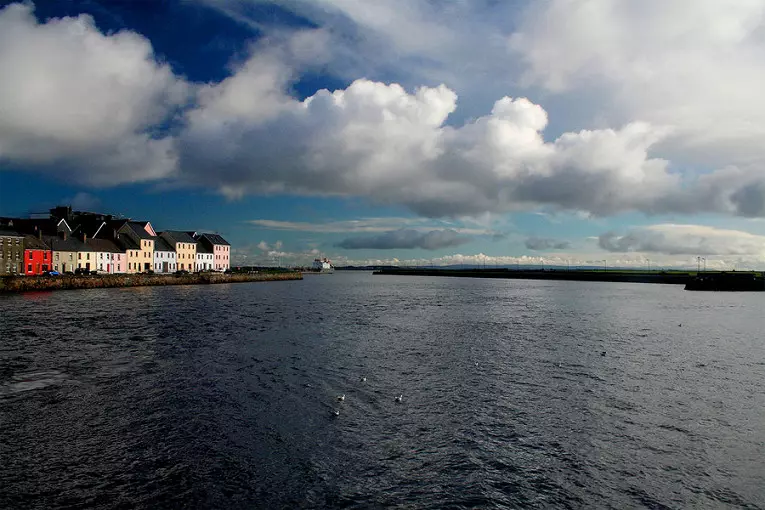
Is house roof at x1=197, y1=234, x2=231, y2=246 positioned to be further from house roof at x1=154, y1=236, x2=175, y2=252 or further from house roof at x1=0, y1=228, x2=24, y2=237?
house roof at x1=0, y1=228, x2=24, y2=237

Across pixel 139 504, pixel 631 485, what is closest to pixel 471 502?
pixel 631 485

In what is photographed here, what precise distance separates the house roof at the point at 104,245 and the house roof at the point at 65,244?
2605 millimetres

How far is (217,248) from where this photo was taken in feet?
534

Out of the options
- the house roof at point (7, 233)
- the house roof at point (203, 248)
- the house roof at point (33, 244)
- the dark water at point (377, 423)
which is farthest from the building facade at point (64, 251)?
the dark water at point (377, 423)

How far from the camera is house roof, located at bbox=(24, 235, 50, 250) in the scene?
92.9m

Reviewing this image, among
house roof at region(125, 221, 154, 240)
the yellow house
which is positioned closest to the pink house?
the yellow house

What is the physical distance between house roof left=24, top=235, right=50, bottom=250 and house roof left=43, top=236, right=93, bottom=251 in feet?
7.83

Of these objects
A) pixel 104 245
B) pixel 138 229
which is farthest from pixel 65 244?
pixel 138 229

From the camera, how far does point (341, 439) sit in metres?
14.1

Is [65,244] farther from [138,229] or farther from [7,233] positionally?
[138,229]

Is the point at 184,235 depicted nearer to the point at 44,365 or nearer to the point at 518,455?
the point at 44,365

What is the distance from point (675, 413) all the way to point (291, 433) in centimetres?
1280

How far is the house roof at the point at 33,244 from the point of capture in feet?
305

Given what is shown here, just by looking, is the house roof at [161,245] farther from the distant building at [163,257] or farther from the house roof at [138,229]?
the house roof at [138,229]
